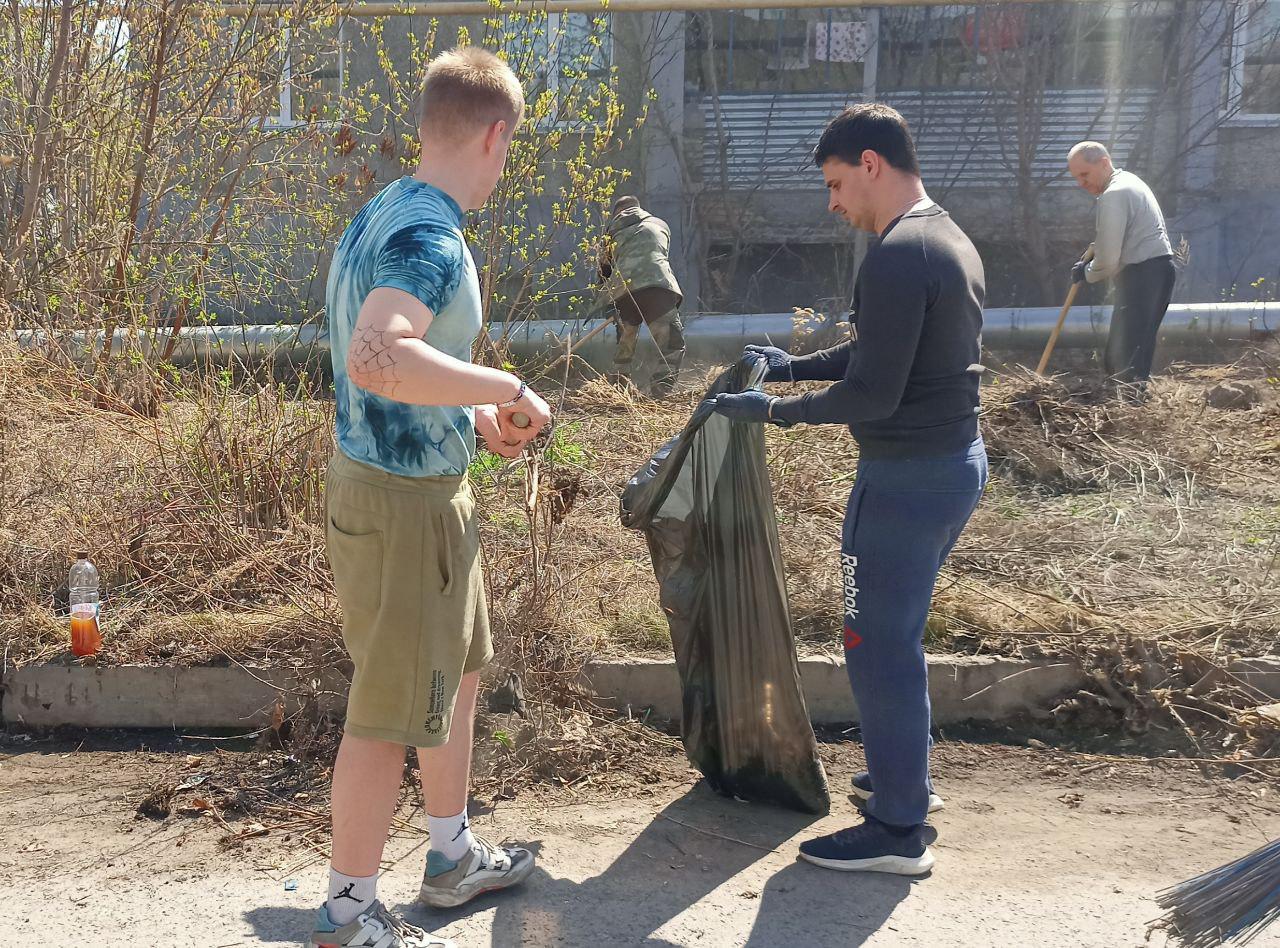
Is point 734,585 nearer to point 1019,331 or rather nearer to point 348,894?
point 348,894

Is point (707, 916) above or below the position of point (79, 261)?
below

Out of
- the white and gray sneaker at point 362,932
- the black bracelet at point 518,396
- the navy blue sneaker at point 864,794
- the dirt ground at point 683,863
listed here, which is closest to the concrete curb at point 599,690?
the dirt ground at point 683,863

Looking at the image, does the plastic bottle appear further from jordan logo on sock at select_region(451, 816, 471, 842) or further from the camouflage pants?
the camouflage pants

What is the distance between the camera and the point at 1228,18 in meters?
12.6

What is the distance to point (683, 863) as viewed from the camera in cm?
325

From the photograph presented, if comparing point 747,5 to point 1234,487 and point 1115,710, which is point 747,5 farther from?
point 1115,710

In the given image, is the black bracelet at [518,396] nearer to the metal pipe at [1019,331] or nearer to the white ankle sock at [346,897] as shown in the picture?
the white ankle sock at [346,897]

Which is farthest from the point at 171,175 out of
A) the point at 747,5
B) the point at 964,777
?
the point at 747,5

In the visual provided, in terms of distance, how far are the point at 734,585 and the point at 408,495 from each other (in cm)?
119

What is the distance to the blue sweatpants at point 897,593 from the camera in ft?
9.98

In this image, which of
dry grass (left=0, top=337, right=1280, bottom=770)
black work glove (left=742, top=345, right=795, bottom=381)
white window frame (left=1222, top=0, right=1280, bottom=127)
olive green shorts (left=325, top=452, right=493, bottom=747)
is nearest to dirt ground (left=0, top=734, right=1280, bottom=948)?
dry grass (left=0, top=337, right=1280, bottom=770)

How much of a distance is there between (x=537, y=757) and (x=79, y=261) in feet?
13.8

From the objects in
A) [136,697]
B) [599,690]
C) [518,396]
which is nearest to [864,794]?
[599,690]

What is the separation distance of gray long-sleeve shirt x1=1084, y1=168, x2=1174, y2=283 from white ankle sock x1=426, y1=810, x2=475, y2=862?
607 centimetres
